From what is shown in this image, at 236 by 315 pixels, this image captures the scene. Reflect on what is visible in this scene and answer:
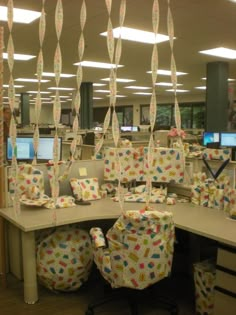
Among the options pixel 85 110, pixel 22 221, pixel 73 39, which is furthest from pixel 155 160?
pixel 85 110

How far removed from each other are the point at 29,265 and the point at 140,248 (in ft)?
3.23

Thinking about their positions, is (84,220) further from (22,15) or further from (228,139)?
(228,139)

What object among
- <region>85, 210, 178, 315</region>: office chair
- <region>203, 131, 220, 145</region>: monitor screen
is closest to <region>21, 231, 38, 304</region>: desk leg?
<region>85, 210, 178, 315</region>: office chair

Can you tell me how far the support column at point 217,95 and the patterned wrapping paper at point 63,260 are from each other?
18.3 feet

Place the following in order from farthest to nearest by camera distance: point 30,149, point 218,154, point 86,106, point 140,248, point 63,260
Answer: point 86,106 < point 30,149 < point 218,154 < point 63,260 < point 140,248

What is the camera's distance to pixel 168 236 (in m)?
2.27

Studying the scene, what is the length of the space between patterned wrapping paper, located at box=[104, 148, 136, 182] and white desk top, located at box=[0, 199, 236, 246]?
32cm

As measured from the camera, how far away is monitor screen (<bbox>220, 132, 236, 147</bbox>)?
7.19 meters

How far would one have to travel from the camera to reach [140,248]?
85.7 inches

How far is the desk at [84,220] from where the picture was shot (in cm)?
242

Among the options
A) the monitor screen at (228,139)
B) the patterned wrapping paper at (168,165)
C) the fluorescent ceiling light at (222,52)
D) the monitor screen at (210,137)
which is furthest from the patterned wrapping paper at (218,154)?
the monitor screen at (210,137)

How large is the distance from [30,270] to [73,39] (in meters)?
3.89

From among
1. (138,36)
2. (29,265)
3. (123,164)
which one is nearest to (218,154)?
(123,164)

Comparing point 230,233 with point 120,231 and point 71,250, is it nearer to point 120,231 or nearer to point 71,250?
point 120,231
